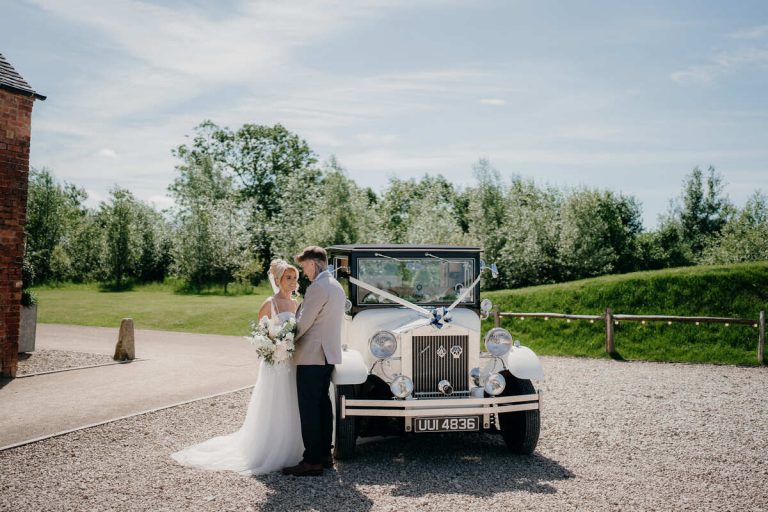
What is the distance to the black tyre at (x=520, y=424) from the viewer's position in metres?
6.52

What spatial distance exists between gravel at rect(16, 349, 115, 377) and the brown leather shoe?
764 cm

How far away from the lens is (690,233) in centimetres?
4416

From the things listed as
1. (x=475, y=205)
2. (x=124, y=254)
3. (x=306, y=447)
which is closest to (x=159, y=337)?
(x=306, y=447)

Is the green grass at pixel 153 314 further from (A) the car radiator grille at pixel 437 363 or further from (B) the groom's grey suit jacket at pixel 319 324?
(B) the groom's grey suit jacket at pixel 319 324

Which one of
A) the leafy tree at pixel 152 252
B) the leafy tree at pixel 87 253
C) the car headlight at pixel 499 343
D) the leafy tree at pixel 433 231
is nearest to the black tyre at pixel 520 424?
the car headlight at pixel 499 343

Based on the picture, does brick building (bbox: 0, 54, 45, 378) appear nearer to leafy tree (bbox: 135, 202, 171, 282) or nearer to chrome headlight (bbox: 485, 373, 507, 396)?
chrome headlight (bbox: 485, 373, 507, 396)

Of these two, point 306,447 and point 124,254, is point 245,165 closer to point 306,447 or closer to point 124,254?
point 124,254

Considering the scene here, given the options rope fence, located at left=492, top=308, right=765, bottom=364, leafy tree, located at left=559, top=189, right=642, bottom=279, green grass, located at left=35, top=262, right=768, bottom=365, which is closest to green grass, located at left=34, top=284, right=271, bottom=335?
green grass, located at left=35, top=262, right=768, bottom=365

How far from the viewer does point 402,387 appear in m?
6.25

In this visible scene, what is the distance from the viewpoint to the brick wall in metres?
10.6

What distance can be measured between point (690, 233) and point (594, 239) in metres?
16.3

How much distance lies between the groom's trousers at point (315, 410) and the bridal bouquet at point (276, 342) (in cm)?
22

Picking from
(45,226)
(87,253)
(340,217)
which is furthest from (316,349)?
(45,226)

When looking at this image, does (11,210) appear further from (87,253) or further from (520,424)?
(87,253)
